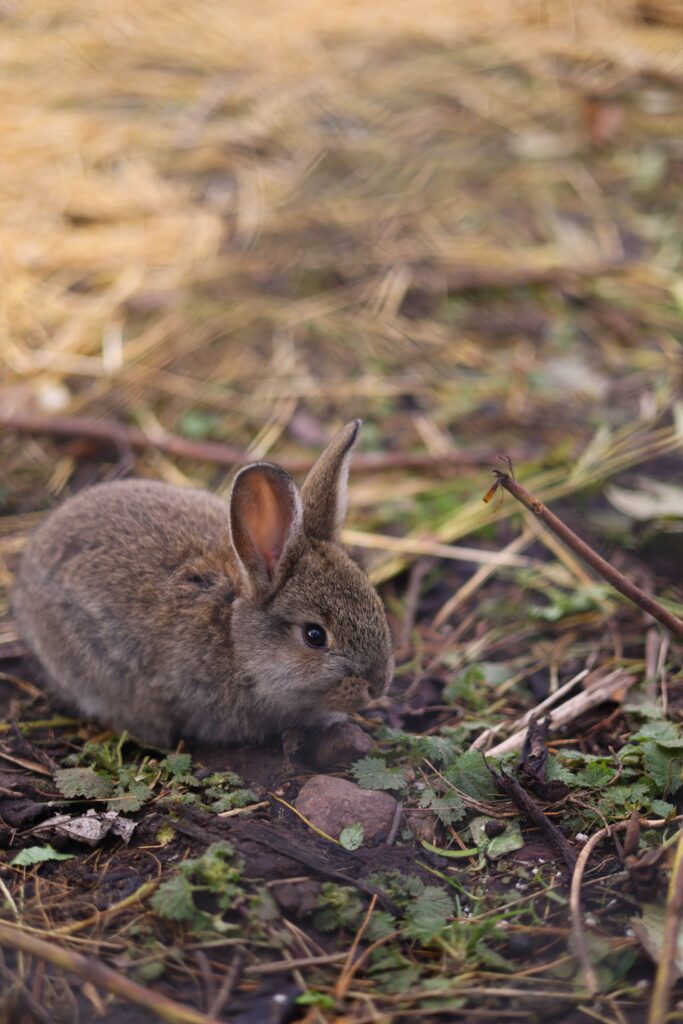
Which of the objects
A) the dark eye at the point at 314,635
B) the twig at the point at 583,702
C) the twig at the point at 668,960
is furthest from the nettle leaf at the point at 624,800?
the dark eye at the point at 314,635

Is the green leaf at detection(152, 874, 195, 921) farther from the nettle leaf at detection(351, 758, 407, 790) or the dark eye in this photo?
the dark eye

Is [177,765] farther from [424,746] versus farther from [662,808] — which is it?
[662,808]

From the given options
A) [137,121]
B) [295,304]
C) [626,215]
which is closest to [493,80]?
[626,215]

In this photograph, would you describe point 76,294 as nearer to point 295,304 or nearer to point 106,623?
point 295,304

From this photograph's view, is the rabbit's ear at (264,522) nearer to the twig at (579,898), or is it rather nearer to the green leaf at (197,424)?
the twig at (579,898)

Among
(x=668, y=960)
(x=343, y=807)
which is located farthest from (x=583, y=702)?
(x=668, y=960)
